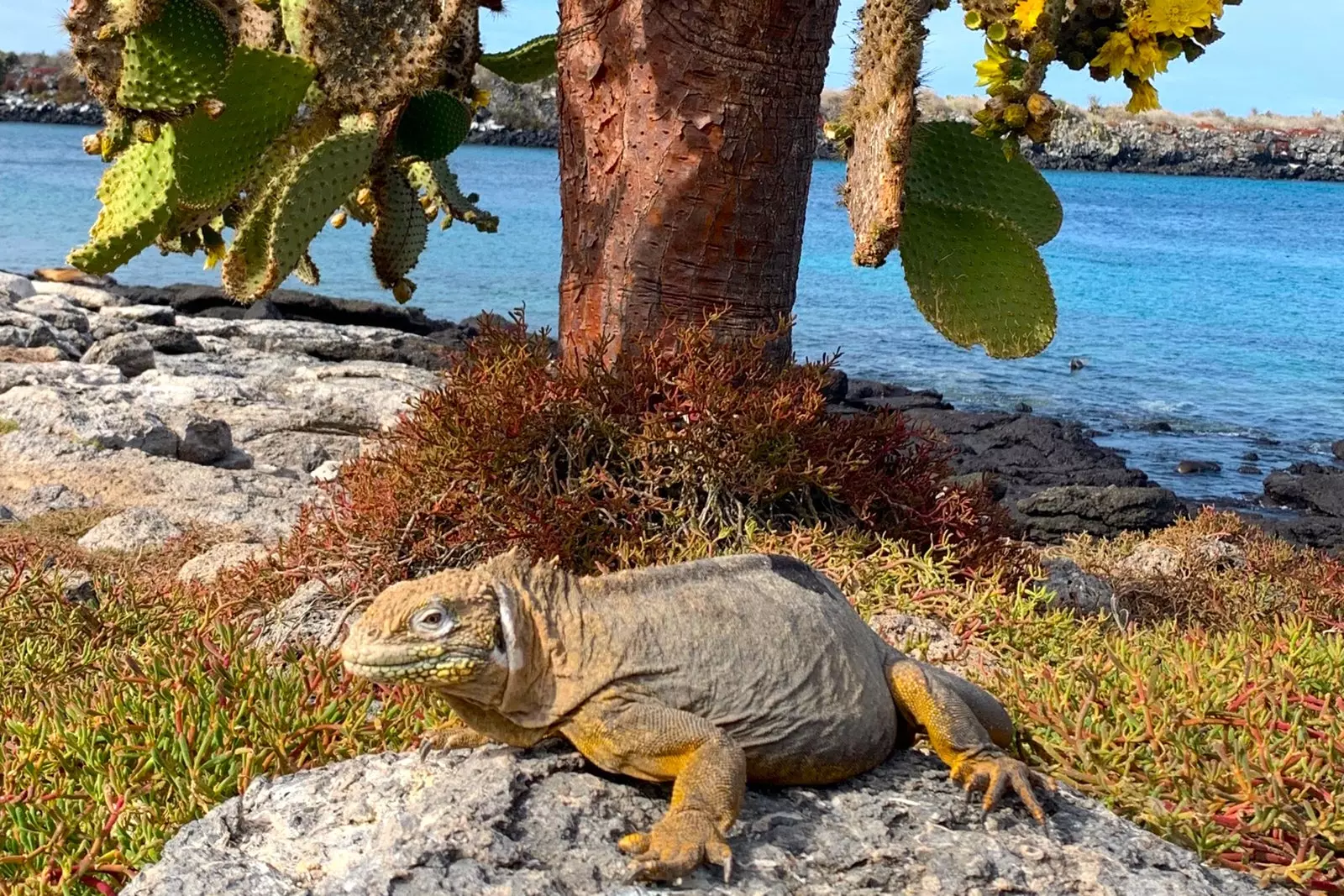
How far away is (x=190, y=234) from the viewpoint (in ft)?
23.8

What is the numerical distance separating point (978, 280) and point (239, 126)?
12.7 ft

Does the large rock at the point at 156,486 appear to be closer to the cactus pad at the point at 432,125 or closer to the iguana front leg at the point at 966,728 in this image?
the cactus pad at the point at 432,125

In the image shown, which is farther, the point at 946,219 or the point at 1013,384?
the point at 1013,384

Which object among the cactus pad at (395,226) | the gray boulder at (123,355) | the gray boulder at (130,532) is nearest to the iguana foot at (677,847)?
the cactus pad at (395,226)

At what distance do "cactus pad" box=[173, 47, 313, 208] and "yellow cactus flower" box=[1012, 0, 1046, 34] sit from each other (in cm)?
352

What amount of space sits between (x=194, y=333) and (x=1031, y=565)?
1691 centimetres

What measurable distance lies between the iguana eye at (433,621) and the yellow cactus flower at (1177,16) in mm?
5003

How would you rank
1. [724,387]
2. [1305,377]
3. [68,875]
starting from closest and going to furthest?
1. [68,875]
2. [724,387]
3. [1305,377]

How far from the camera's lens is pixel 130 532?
330 inches

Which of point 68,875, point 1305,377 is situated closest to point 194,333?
point 68,875

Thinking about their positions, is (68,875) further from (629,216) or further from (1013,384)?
(1013,384)

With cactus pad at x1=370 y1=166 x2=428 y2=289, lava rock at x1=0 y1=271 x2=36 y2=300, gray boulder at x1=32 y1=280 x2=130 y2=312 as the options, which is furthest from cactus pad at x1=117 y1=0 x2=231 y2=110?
gray boulder at x1=32 y1=280 x2=130 y2=312

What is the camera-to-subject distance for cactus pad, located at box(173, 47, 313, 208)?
21.4ft

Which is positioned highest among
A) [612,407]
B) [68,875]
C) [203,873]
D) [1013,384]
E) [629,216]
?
[629,216]
